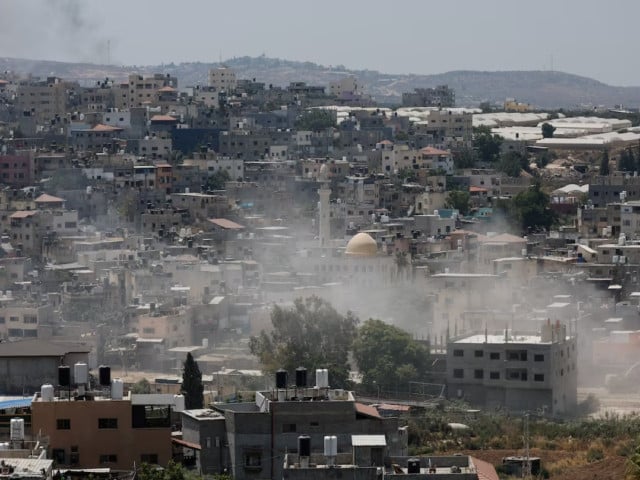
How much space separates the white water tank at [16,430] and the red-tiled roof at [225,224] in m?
44.9

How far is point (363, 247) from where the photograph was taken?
5906 centimetres

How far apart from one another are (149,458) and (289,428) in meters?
2.14

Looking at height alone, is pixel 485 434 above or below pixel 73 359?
below

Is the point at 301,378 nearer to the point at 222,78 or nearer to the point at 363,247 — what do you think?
the point at 363,247

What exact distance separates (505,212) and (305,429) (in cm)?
4652

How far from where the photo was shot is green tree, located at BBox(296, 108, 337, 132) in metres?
92.5

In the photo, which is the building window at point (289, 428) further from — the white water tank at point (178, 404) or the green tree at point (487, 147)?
the green tree at point (487, 147)

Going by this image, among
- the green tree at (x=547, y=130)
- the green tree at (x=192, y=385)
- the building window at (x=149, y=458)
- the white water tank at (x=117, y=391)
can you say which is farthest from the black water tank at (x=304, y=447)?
Result: the green tree at (x=547, y=130)

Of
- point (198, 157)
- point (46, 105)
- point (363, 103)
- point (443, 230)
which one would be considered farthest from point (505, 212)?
point (363, 103)

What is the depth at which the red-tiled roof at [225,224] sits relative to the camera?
2724 inches

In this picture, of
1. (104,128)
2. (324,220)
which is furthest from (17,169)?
(324,220)

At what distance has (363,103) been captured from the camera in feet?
377

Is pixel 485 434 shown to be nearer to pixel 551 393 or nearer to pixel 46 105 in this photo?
pixel 551 393

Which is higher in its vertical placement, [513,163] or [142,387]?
[513,163]
